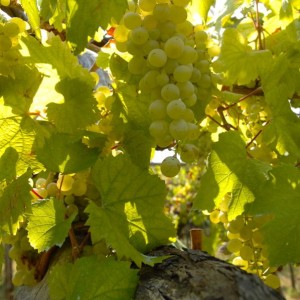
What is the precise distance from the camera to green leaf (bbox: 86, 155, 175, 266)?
745 mm

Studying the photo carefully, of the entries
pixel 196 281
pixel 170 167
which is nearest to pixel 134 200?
pixel 170 167

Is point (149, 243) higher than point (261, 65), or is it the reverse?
point (261, 65)

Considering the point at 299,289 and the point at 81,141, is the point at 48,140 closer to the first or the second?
the point at 81,141

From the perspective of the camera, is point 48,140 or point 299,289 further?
point 299,289

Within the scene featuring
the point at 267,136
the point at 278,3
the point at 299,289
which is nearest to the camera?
the point at 267,136

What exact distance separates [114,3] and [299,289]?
9082 millimetres

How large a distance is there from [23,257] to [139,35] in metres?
0.52

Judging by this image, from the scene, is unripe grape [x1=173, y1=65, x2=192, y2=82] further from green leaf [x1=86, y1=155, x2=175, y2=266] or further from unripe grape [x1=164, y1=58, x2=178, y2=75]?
green leaf [x1=86, y1=155, x2=175, y2=266]

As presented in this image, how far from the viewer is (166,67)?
72cm

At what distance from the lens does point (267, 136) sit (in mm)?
877

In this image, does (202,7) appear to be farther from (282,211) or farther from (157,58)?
(282,211)

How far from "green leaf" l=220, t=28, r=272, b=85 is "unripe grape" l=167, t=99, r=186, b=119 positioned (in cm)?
31

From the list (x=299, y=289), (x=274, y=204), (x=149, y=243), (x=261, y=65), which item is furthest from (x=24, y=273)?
(x=299, y=289)

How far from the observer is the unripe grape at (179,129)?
0.67 metres
